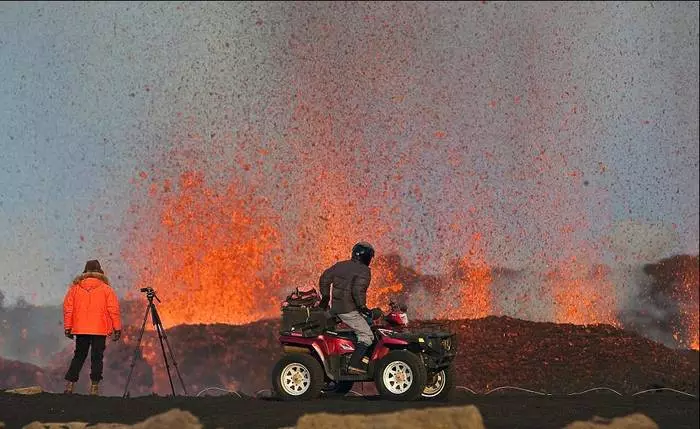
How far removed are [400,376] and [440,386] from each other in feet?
5.21

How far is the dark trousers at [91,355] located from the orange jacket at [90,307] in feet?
0.75

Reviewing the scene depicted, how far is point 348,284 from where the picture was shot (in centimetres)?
1967

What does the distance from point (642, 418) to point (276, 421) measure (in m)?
4.68

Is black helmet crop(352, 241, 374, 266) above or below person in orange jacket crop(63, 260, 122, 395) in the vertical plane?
above

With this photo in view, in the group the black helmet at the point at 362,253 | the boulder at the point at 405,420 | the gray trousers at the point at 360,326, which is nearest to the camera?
the boulder at the point at 405,420

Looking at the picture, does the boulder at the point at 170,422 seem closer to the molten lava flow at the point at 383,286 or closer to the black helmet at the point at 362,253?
the black helmet at the point at 362,253

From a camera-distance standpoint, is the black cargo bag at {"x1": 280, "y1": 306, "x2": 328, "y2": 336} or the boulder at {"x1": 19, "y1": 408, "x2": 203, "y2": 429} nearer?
the boulder at {"x1": 19, "y1": 408, "x2": 203, "y2": 429}

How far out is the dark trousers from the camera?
22.5 meters

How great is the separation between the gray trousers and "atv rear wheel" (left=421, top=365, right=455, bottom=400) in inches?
59.1

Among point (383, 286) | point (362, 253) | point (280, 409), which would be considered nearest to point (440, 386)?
point (362, 253)

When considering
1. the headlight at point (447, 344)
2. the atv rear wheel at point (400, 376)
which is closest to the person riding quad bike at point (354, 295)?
the atv rear wheel at point (400, 376)

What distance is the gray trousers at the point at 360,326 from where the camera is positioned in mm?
19938

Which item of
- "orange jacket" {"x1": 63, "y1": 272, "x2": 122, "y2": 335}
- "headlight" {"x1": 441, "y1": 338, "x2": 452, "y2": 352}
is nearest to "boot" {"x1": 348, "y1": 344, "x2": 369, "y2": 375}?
"headlight" {"x1": 441, "y1": 338, "x2": 452, "y2": 352}

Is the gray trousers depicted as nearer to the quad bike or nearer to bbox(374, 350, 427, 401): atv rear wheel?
the quad bike
